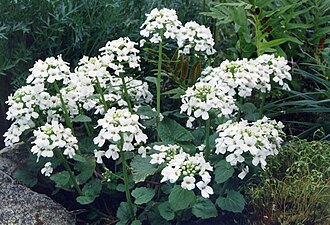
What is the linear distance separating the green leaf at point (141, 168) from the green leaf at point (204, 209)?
215 millimetres

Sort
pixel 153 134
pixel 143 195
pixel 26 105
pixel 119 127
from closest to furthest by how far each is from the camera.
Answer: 1. pixel 119 127
2. pixel 143 195
3. pixel 26 105
4. pixel 153 134

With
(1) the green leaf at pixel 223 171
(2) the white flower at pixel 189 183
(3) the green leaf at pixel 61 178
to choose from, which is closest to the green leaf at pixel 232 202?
(1) the green leaf at pixel 223 171

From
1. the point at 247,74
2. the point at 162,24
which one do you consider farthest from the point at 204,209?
the point at 162,24

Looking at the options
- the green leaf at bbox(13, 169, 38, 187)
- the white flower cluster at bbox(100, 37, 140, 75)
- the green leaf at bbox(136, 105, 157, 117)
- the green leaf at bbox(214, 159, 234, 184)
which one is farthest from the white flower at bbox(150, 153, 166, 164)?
the green leaf at bbox(13, 169, 38, 187)

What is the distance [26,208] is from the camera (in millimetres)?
2545

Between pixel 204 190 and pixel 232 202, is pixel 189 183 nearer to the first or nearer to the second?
pixel 204 190

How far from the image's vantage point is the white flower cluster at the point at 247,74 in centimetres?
226

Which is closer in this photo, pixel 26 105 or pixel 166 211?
pixel 166 211

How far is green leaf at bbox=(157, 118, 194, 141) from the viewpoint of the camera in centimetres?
245

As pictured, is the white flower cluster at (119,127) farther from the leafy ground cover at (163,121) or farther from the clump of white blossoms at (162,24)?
the clump of white blossoms at (162,24)

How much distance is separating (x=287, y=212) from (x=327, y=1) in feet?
4.58

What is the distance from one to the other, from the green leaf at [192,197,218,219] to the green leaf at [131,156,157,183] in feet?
0.71

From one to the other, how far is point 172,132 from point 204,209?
0.37 m

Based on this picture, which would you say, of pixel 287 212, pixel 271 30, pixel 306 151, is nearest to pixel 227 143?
pixel 287 212
